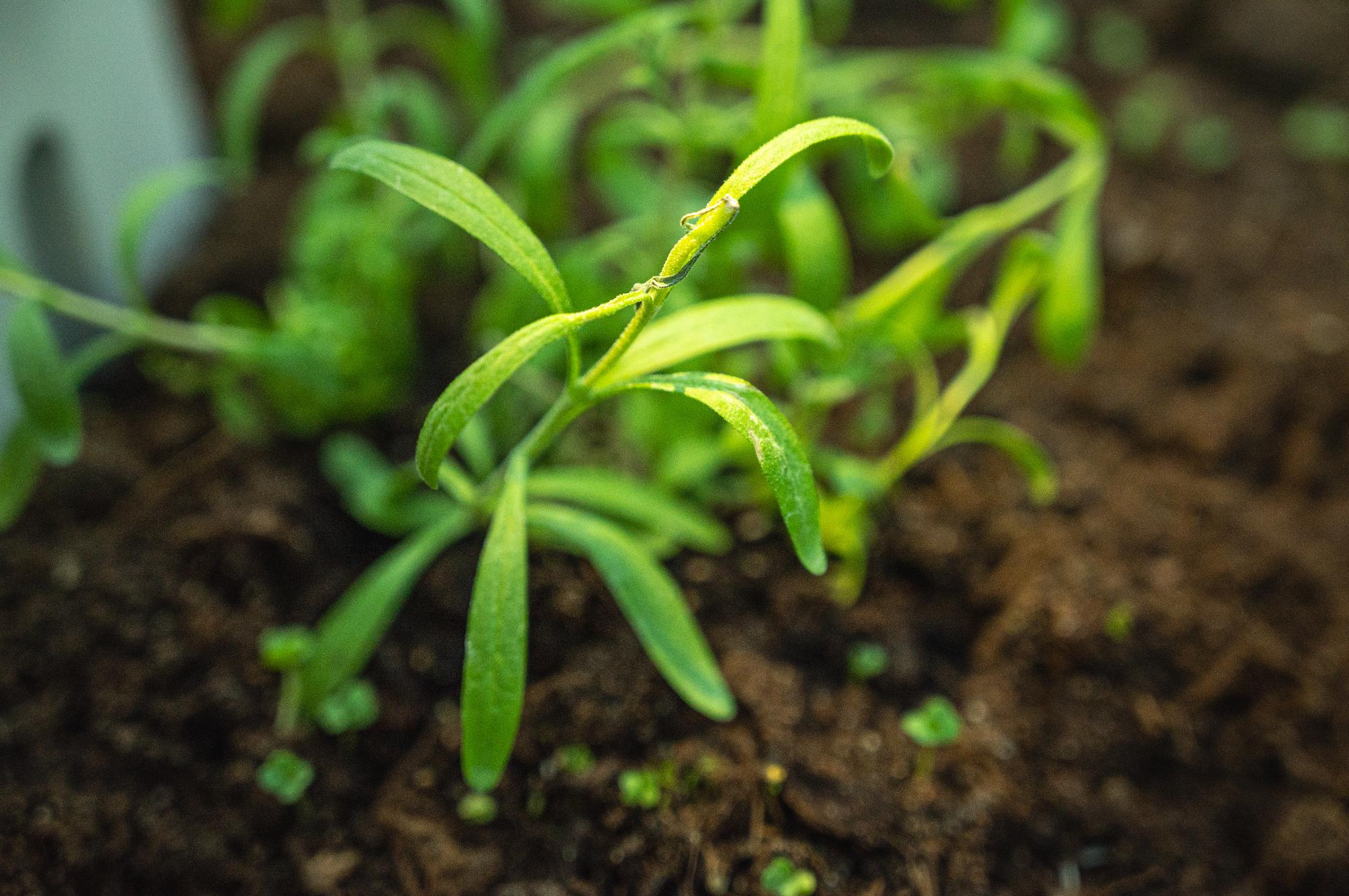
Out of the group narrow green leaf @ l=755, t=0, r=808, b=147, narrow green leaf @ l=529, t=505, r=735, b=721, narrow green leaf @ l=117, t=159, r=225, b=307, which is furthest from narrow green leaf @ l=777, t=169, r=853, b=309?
narrow green leaf @ l=117, t=159, r=225, b=307

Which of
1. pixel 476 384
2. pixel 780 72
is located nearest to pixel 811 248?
pixel 780 72

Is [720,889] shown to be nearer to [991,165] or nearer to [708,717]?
[708,717]

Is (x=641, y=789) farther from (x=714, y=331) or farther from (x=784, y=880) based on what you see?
(x=714, y=331)

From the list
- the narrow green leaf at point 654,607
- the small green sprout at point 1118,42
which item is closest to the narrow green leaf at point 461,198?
the narrow green leaf at point 654,607

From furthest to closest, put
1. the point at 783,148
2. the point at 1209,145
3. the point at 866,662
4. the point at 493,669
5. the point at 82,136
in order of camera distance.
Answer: the point at 1209,145, the point at 82,136, the point at 866,662, the point at 493,669, the point at 783,148

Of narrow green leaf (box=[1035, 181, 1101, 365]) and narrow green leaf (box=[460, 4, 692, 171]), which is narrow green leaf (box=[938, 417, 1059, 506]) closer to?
narrow green leaf (box=[1035, 181, 1101, 365])

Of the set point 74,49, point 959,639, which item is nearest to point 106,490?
point 74,49
